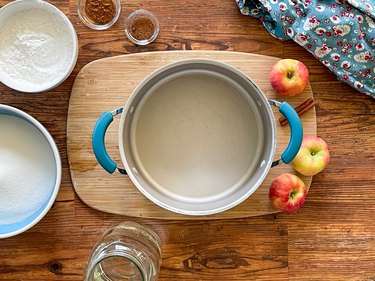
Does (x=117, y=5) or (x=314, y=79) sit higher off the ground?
(x=117, y=5)

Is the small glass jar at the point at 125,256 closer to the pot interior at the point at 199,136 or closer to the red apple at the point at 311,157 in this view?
the pot interior at the point at 199,136

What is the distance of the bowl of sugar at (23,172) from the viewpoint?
912 mm

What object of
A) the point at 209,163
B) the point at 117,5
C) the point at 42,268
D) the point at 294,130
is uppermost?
the point at 117,5

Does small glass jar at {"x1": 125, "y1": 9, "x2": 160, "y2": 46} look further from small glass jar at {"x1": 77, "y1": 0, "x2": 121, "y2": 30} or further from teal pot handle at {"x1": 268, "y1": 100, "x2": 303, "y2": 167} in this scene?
teal pot handle at {"x1": 268, "y1": 100, "x2": 303, "y2": 167}

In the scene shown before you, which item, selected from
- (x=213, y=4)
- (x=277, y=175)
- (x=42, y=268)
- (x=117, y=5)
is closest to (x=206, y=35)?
(x=213, y=4)

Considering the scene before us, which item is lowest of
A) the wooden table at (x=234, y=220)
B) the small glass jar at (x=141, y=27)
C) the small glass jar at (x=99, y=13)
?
the wooden table at (x=234, y=220)

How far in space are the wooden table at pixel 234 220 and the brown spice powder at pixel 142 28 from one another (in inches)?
0.8

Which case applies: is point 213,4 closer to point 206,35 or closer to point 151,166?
point 206,35

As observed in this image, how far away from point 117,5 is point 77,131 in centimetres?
22

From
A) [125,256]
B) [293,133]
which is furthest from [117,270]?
[293,133]

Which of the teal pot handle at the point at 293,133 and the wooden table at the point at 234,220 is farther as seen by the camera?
the wooden table at the point at 234,220

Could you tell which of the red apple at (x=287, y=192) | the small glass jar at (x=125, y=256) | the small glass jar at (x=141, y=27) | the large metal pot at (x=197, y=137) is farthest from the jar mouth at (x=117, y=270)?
the small glass jar at (x=141, y=27)

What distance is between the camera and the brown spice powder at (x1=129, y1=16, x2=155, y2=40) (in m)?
0.94

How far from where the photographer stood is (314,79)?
96 centimetres
